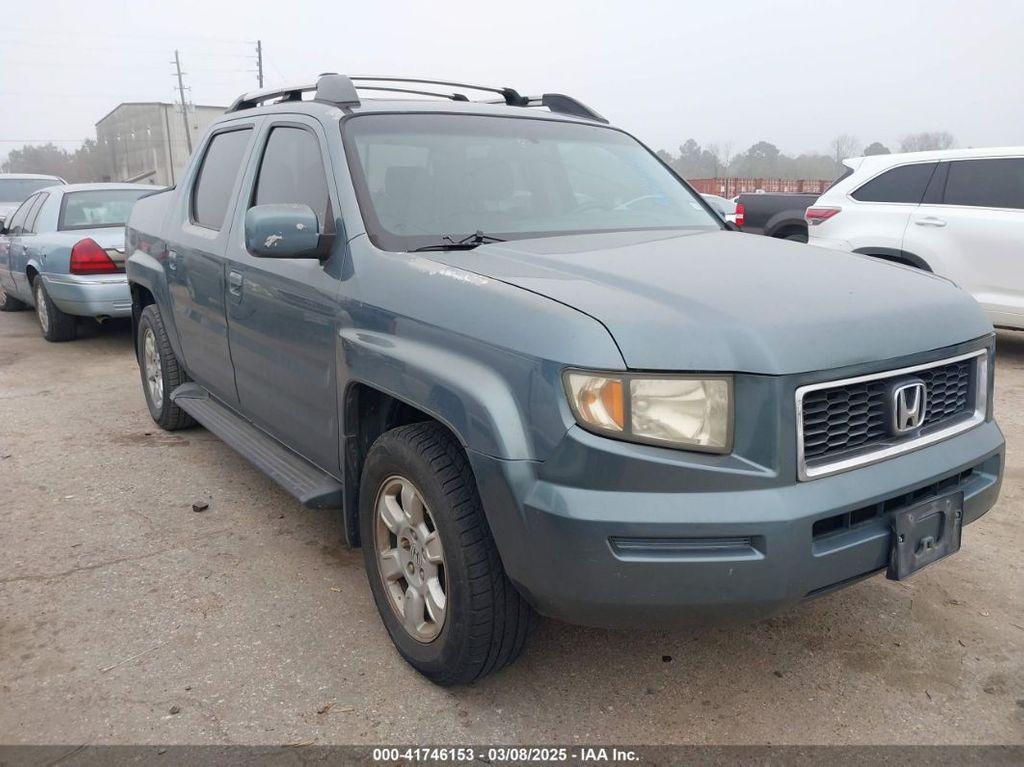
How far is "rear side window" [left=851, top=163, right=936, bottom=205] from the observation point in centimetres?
732

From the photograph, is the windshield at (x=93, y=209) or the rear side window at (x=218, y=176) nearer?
the rear side window at (x=218, y=176)

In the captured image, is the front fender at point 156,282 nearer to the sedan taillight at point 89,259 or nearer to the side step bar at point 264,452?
the side step bar at point 264,452

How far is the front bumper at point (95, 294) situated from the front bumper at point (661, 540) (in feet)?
21.1

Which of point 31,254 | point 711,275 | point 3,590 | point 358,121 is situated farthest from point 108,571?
point 31,254

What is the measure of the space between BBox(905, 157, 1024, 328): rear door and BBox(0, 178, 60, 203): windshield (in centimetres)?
1337

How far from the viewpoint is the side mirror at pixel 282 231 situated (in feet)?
9.43

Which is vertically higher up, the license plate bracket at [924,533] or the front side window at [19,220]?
the front side window at [19,220]

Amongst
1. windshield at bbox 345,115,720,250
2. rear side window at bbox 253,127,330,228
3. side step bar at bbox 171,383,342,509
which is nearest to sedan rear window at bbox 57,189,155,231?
side step bar at bbox 171,383,342,509

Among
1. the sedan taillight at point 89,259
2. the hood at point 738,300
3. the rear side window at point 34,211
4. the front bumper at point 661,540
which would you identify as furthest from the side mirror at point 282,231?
the rear side window at point 34,211

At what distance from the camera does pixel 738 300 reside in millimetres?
2293

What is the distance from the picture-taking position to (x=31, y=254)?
8227 mm

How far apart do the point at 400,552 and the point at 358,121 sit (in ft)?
5.43

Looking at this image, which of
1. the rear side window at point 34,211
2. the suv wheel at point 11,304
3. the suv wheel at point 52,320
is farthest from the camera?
the suv wheel at point 11,304

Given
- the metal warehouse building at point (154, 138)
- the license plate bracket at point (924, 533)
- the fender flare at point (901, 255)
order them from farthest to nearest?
the metal warehouse building at point (154, 138) → the fender flare at point (901, 255) → the license plate bracket at point (924, 533)
